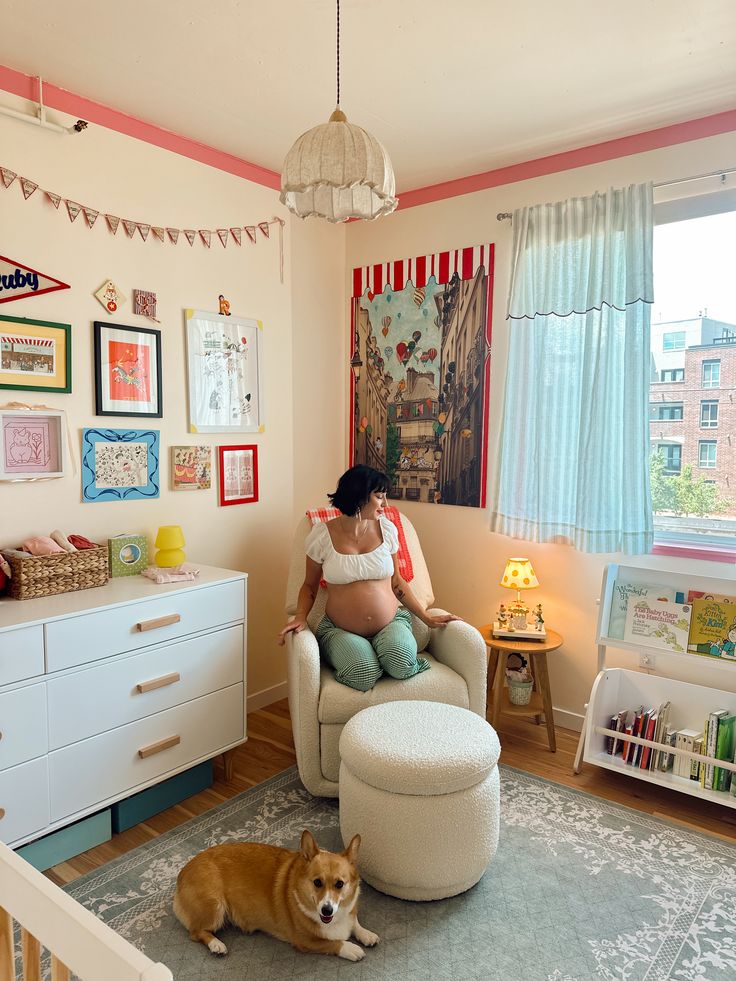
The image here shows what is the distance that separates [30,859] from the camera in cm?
211

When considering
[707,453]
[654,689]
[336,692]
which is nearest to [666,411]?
[707,453]

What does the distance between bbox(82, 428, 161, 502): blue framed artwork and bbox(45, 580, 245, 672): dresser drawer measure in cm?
58

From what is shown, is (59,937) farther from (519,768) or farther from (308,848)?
(519,768)

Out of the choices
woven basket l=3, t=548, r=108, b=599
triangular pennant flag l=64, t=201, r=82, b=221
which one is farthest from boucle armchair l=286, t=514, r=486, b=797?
triangular pennant flag l=64, t=201, r=82, b=221

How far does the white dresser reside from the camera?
2.02 metres

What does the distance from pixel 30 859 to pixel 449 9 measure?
291cm

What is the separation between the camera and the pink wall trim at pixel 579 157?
2.68 meters

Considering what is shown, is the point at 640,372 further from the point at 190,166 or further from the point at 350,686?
the point at 190,166

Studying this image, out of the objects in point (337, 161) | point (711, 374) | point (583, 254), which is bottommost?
point (711, 374)

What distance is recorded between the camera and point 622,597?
2885 mm

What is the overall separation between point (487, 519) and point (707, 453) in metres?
1.04

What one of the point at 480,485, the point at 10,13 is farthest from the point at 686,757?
the point at 10,13

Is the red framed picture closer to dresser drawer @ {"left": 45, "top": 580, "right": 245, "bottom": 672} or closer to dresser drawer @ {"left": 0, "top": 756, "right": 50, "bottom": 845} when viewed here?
dresser drawer @ {"left": 45, "top": 580, "right": 245, "bottom": 672}

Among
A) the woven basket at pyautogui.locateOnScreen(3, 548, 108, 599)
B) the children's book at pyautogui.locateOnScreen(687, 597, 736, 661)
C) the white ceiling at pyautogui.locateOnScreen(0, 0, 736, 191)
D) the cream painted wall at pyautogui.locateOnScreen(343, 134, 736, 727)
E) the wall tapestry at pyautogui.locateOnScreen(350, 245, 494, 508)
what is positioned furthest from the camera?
the wall tapestry at pyautogui.locateOnScreen(350, 245, 494, 508)
